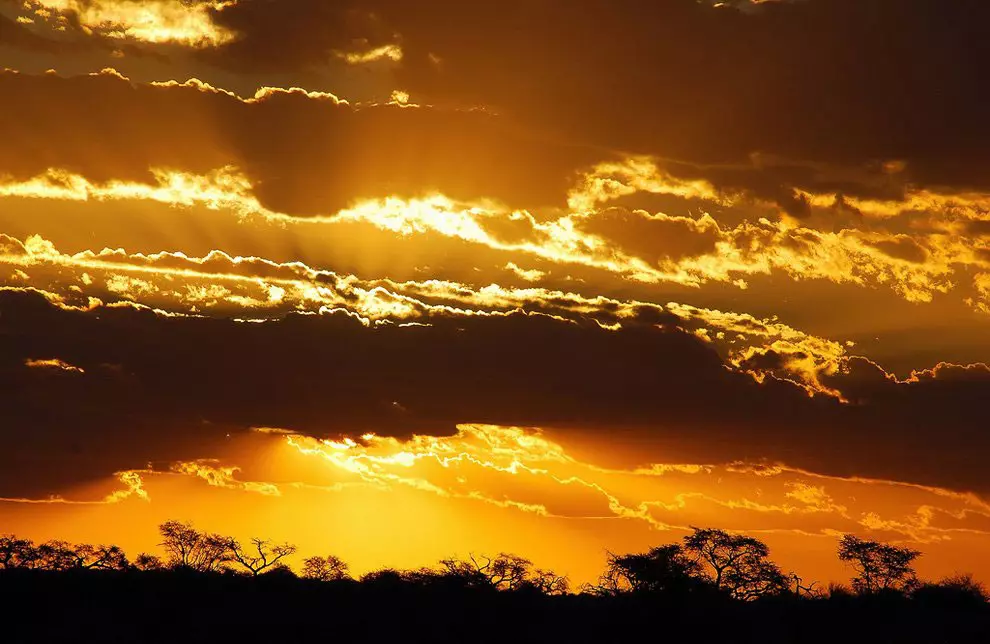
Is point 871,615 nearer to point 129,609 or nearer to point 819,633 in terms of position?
point 819,633

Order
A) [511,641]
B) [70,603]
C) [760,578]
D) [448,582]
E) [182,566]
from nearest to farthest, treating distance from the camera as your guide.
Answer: [511,641] < [70,603] < [448,582] < [182,566] < [760,578]

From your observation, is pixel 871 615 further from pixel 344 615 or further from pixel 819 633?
pixel 344 615

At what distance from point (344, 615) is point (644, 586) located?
4185 centimetres

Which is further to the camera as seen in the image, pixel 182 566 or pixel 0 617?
pixel 182 566

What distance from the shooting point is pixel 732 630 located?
14075 centimetres

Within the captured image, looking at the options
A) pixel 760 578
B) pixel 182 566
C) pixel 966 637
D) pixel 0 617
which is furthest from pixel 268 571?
pixel 966 637

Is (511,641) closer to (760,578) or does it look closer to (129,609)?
(129,609)

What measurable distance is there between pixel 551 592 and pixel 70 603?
226 feet

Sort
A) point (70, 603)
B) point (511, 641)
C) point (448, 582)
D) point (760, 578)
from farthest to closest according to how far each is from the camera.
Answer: point (760, 578) → point (448, 582) → point (70, 603) → point (511, 641)

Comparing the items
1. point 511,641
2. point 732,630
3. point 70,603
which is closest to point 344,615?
point 511,641

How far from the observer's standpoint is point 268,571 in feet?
611

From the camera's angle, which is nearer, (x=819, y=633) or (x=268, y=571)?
(x=819, y=633)

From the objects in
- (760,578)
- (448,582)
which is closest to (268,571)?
(448,582)

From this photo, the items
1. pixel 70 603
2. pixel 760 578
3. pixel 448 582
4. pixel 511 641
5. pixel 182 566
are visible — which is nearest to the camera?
pixel 511 641
